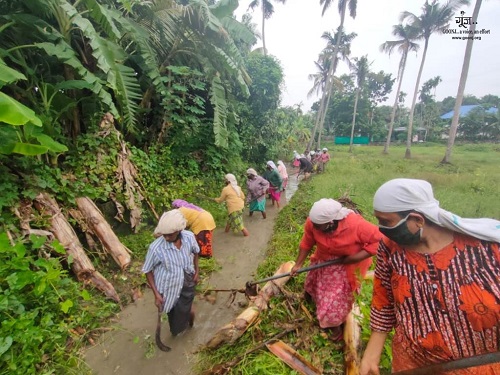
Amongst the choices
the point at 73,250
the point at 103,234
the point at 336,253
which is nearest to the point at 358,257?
the point at 336,253

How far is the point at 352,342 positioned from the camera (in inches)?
98.0

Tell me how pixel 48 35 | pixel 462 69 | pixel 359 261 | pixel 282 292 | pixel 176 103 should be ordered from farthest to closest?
pixel 462 69, pixel 176 103, pixel 48 35, pixel 282 292, pixel 359 261

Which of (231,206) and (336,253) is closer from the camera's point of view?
(336,253)

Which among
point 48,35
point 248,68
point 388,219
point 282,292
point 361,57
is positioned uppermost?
point 361,57

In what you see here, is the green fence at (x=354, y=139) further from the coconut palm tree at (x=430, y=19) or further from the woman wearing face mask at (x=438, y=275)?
the woman wearing face mask at (x=438, y=275)

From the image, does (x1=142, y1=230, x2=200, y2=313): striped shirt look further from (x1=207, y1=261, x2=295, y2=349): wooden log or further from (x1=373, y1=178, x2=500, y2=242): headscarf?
(x1=373, y1=178, x2=500, y2=242): headscarf

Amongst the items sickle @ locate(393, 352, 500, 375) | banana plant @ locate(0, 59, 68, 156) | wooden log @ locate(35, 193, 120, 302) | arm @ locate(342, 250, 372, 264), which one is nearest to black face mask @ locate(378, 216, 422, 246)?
sickle @ locate(393, 352, 500, 375)

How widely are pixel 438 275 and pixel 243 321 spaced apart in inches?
79.2

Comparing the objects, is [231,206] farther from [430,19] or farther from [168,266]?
[430,19]

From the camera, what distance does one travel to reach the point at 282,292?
3248mm

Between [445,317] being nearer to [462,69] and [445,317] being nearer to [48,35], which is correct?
[48,35]

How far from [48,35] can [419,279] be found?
5.69 m

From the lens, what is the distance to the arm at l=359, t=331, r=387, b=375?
163 cm

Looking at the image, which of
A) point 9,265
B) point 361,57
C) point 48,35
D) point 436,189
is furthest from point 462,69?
point 9,265
